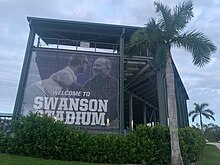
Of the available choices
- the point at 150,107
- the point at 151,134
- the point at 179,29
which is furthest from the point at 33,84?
the point at 150,107

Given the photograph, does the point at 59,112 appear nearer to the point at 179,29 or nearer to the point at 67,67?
the point at 67,67

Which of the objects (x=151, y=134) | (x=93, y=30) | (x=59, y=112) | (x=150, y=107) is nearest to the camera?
(x=151, y=134)

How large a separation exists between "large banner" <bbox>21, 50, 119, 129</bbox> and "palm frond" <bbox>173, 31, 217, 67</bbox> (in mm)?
5358

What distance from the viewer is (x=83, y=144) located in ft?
36.4

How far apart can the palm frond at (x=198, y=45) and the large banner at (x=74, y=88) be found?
536cm

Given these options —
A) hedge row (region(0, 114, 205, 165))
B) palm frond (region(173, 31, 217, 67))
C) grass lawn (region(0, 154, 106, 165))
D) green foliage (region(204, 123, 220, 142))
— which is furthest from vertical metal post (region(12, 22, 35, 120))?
green foliage (region(204, 123, 220, 142))

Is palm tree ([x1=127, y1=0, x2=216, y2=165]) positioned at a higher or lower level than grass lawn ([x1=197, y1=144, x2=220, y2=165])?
higher

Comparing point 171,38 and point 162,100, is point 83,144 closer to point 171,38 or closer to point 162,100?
point 171,38

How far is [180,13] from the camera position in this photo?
1241 centimetres

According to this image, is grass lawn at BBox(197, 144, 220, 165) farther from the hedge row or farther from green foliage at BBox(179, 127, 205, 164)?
the hedge row

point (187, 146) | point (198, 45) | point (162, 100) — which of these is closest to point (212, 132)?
point (162, 100)

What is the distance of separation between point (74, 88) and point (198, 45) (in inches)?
306

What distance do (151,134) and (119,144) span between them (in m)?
1.72

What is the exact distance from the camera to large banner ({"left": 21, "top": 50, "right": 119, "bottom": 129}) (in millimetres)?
14977
